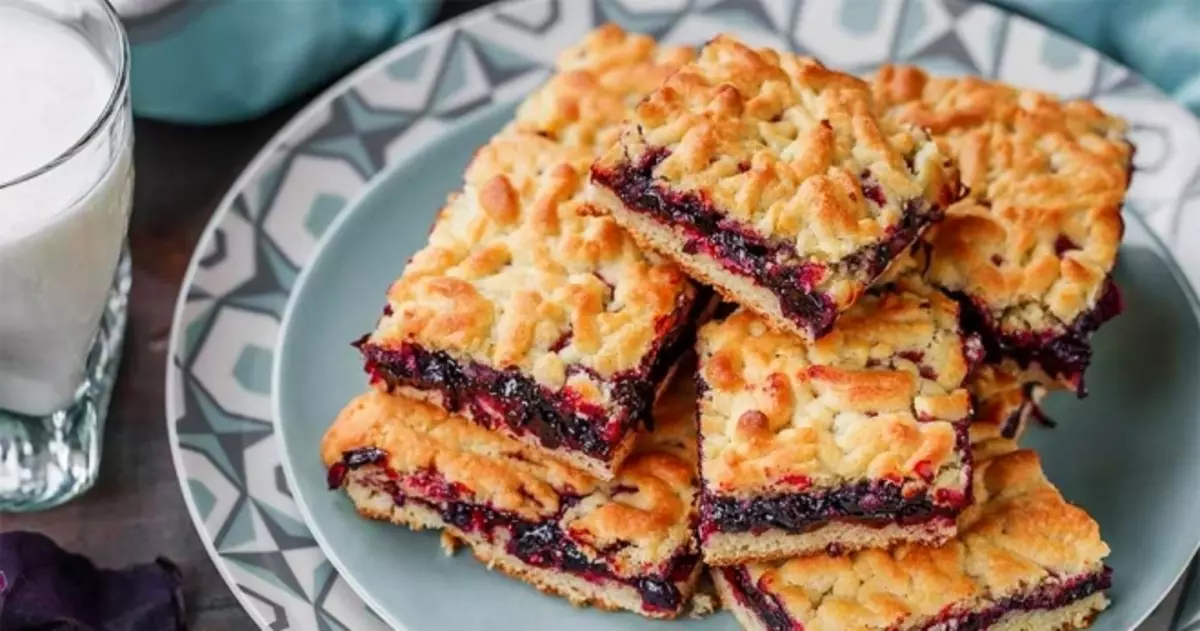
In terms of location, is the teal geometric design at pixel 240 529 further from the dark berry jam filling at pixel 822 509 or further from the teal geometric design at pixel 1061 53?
the teal geometric design at pixel 1061 53

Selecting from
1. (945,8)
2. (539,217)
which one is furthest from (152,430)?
(945,8)

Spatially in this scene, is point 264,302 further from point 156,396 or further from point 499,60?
point 499,60

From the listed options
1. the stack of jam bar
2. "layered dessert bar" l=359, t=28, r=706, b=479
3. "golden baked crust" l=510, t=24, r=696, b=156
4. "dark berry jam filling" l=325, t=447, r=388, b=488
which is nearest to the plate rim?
"dark berry jam filling" l=325, t=447, r=388, b=488

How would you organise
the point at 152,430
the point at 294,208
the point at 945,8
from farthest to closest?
the point at 945,8 → the point at 294,208 → the point at 152,430

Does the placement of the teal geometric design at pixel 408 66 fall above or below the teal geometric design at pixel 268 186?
above

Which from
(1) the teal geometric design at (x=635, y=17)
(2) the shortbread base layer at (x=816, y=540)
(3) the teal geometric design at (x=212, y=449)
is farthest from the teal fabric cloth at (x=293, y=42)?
(2) the shortbread base layer at (x=816, y=540)

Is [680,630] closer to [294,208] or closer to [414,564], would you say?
[414,564]
